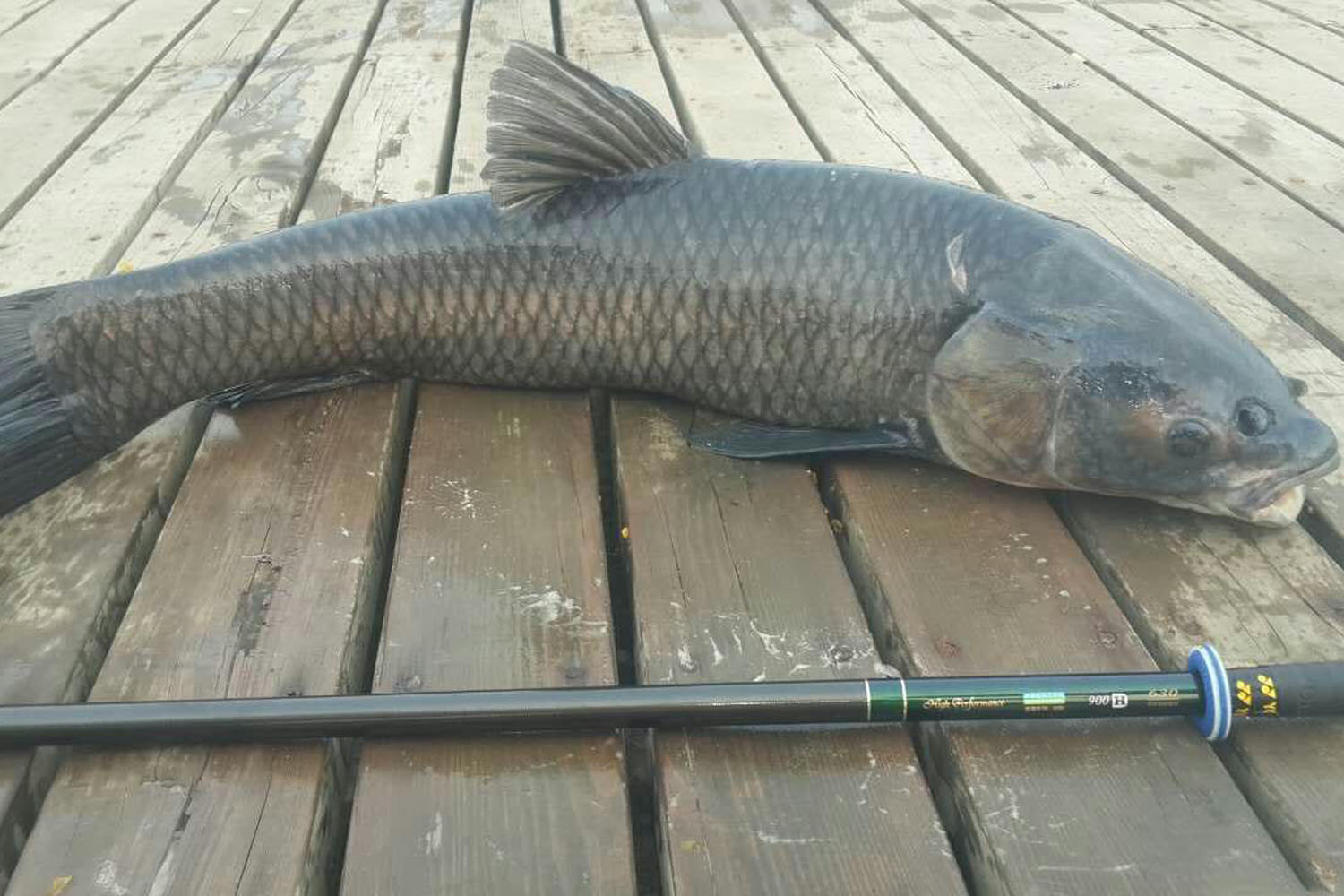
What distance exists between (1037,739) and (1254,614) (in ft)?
1.63

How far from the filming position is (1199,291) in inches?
107

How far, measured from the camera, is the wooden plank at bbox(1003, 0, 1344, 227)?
11.1ft

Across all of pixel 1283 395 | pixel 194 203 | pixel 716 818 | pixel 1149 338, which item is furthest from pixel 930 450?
pixel 194 203

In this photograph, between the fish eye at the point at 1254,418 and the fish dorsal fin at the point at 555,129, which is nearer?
the fish eye at the point at 1254,418

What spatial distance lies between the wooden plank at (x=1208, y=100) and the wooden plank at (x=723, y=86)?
1.27 m

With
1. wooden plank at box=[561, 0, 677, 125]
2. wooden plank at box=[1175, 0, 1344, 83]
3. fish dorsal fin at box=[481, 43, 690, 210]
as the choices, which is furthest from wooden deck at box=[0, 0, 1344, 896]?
wooden plank at box=[1175, 0, 1344, 83]

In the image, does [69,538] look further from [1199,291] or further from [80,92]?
[80,92]

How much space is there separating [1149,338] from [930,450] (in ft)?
1.40

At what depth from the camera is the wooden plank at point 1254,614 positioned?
146 cm

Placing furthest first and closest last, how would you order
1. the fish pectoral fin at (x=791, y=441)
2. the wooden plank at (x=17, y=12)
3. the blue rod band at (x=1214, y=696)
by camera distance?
1. the wooden plank at (x=17, y=12)
2. the fish pectoral fin at (x=791, y=441)
3. the blue rod band at (x=1214, y=696)

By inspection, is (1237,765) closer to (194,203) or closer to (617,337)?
(617,337)

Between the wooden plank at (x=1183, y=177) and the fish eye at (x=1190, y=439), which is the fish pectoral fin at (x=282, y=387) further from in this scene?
the wooden plank at (x=1183, y=177)

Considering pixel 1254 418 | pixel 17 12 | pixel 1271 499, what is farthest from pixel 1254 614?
pixel 17 12

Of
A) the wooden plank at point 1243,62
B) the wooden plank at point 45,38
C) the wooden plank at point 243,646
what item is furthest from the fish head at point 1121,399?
the wooden plank at point 45,38
